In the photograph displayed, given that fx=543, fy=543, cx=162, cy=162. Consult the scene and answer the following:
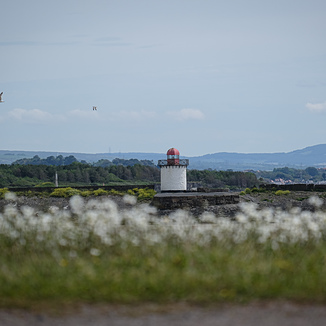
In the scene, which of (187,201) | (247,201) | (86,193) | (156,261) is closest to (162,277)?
(156,261)

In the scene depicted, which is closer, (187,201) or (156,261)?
(156,261)

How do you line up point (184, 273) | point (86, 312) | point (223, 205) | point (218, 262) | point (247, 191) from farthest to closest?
point (247, 191) → point (223, 205) → point (218, 262) → point (184, 273) → point (86, 312)

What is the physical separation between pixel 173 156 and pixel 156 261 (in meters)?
20.9

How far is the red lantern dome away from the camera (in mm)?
26564

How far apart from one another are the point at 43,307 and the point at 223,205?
10692 millimetres

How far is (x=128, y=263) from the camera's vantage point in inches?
233

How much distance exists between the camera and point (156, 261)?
5.87m

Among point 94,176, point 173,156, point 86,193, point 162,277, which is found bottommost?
point 162,277

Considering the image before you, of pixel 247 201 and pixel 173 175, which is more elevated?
pixel 173 175

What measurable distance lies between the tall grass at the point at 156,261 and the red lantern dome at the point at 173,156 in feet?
60.9

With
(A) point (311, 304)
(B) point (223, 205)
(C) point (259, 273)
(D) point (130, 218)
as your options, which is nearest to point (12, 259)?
(D) point (130, 218)

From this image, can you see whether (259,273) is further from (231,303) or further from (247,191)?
(247,191)

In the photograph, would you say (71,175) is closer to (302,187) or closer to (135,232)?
(302,187)

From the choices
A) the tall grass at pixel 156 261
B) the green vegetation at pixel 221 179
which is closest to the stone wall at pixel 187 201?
the tall grass at pixel 156 261
